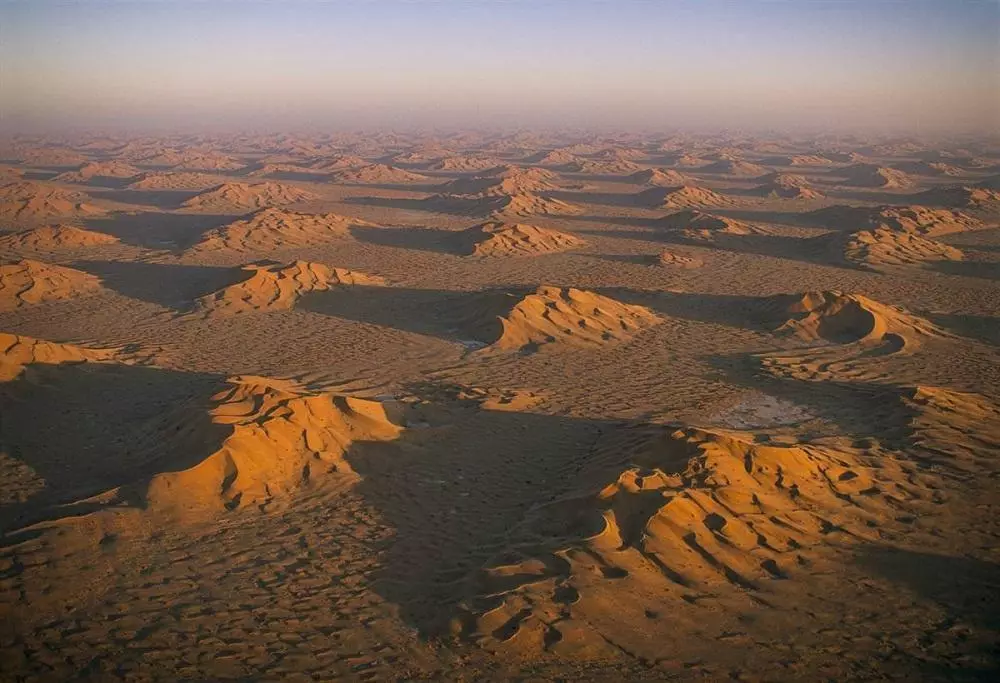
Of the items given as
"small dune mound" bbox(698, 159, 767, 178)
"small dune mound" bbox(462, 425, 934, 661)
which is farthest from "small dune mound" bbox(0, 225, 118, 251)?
"small dune mound" bbox(698, 159, 767, 178)

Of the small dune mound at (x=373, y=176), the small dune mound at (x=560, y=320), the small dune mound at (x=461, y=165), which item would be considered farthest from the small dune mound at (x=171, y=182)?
the small dune mound at (x=560, y=320)

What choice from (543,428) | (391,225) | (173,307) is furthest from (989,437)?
(391,225)

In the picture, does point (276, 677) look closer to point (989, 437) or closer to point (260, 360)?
point (260, 360)

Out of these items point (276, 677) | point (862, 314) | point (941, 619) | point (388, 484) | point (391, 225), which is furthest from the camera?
point (391, 225)

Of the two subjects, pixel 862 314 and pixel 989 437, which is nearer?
pixel 989 437

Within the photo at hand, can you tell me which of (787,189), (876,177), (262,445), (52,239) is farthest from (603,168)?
(262,445)

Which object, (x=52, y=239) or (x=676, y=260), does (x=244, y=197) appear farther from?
(x=676, y=260)

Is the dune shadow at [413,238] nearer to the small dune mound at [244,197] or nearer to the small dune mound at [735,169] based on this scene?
the small dune mound at [244,197]
